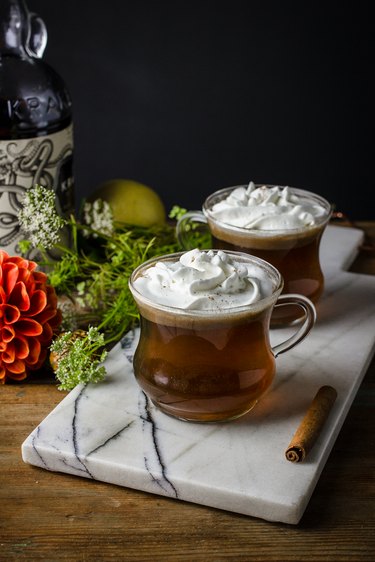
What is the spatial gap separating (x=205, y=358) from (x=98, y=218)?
2.48 feet

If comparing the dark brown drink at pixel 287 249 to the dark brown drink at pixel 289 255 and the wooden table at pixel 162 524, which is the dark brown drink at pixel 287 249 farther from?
the wooden table at pixel 162 524

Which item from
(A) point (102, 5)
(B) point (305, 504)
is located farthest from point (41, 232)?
(A) point (102, 5)

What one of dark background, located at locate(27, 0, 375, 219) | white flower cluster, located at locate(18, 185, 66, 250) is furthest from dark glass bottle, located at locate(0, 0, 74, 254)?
dark background, located at locate(27, 0, 375, 219)

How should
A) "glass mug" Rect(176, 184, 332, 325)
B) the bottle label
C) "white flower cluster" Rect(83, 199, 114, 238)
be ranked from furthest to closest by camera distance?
"white flower cluster" Rect(83, 199, 114, 238)
the bottle label
"glass mug" Rect(176, 184, 332, 325)

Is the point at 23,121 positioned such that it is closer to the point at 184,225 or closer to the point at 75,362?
the point at 184,225

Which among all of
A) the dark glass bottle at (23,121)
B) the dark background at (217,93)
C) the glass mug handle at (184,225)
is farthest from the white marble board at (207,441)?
the dark background at (217,93)

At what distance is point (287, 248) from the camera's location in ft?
5.25

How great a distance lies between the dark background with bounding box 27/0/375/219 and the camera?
9.04ft

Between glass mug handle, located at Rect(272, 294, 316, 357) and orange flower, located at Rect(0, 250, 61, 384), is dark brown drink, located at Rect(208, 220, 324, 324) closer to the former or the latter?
glass mug handle, located at Rect(272, 294, 316, 357)

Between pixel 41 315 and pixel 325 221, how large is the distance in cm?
59

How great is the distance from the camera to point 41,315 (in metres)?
1.50

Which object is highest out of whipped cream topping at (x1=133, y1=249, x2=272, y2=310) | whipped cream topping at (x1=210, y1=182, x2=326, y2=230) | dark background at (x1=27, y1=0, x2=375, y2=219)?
whipped cream topping at (x1=133, y1=249, x2=272, y2=310)

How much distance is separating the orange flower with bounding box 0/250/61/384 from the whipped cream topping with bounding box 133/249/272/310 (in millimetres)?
232

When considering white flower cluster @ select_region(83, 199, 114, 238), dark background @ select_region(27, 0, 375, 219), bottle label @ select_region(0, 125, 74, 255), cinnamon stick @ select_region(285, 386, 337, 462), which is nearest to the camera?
cinnamon stick @ select_region(285, 386, 337, 462)
